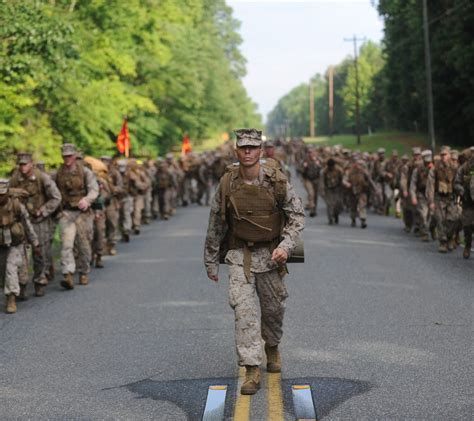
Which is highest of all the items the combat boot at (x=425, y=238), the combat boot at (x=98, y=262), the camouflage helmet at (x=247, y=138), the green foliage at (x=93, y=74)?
the green foliage at (x=93, y=74)

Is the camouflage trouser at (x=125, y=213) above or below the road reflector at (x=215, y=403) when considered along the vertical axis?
above

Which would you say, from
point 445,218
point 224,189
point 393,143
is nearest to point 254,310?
point 224,189

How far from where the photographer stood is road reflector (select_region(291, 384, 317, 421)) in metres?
5.53

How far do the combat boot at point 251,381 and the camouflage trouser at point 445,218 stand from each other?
9.59 meters

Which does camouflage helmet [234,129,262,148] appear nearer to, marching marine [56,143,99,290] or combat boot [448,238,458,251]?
marching marine [56,143,99,290]

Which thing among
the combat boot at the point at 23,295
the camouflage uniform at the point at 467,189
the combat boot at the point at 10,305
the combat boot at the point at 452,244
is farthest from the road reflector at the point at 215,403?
the combat boot at the point at 452,244

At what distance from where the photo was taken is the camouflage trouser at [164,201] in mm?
26469

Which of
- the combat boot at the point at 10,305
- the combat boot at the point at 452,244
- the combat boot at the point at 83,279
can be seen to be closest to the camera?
the combat boot at the point at 10,305

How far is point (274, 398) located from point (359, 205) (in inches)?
592

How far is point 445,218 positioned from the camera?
15367 mm

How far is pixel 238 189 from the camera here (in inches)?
254

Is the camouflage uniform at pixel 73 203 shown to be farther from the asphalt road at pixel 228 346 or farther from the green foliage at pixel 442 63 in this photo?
the green foliage at pixel 442 63

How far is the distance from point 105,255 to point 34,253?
5.35 metres

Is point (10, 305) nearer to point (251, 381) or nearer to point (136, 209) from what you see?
point (251, 381)
